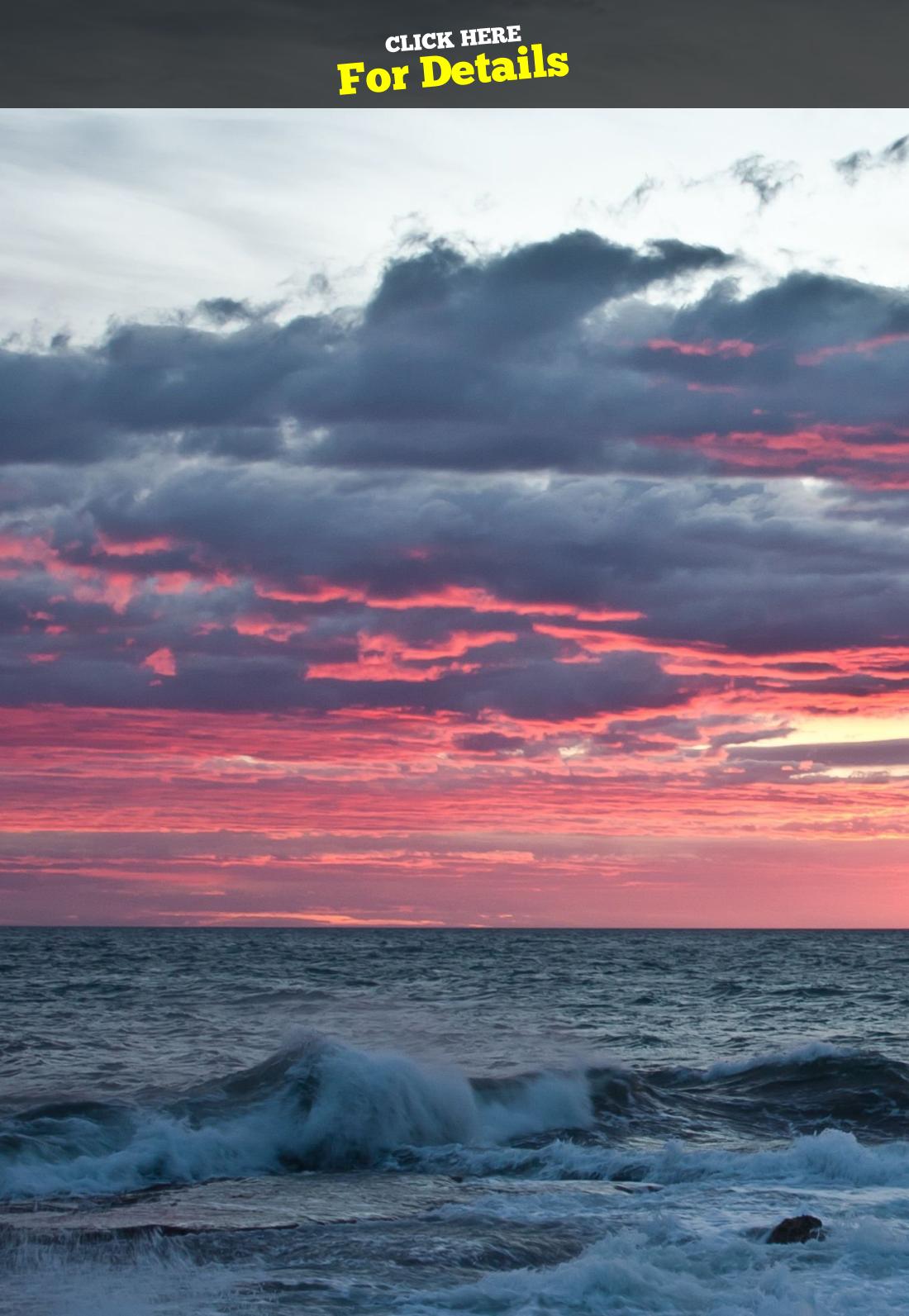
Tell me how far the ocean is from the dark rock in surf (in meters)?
0.16

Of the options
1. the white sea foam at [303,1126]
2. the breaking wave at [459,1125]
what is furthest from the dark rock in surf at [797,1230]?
the white sea foam at [303,1126]

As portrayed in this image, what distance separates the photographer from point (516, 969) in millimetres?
68250

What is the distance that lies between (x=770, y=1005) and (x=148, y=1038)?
2379 cm

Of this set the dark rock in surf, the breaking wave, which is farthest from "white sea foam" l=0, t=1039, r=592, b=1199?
the dark rock in surf

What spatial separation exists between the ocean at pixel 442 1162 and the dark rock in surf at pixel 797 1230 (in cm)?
16

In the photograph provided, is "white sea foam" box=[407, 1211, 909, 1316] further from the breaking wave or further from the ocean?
the breaking wave

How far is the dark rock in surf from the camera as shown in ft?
44.4

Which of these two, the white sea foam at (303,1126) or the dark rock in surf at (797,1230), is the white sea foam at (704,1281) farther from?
the white sea foam at (303,1126)

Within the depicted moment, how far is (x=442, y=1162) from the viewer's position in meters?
18.9

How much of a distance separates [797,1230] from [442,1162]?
260 inches

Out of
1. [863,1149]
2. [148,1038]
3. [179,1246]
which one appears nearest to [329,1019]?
[148,1038]

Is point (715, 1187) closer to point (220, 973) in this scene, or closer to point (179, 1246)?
point (179, 1246)

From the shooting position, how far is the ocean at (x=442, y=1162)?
12.0 meters

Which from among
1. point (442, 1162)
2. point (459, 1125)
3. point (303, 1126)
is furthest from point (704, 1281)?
point (303, 1126)
